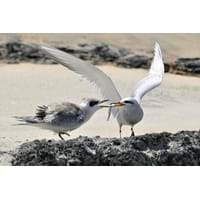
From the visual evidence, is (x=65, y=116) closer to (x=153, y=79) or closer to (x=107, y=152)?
(x=107, y=152)

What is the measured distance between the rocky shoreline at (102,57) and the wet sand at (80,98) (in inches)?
6.2

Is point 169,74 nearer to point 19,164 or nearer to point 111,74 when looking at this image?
point 111,74

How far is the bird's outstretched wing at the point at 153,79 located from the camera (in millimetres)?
5777

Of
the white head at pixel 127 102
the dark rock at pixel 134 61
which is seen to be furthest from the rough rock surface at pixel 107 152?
the dark rock at pixel 134 61

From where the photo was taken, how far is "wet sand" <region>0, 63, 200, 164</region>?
582 cm

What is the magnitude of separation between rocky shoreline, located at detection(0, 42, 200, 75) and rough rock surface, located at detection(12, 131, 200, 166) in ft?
2.69

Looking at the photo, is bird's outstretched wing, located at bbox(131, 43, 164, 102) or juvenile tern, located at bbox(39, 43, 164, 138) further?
bird's outstretched wing, located at bbox(131, 43, 164, 102)

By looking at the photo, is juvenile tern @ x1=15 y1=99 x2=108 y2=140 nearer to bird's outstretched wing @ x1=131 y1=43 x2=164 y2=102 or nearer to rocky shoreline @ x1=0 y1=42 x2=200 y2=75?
bird's outstretched wing @ x1=131 y1=43 x2=164 y2=102

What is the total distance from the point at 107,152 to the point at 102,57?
1.03 meters

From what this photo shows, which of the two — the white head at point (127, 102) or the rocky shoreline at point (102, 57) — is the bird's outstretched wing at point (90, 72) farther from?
the rocky shoreline at point (102, 57)

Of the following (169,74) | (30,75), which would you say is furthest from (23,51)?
(169,74)

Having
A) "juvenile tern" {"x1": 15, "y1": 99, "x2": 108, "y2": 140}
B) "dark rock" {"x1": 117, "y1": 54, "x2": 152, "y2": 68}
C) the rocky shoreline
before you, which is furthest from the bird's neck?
"dark rock" {"x1": 117, "y1": 54, "x2": 152, "y2": 68}

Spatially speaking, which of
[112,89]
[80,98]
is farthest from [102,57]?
[112,89]
